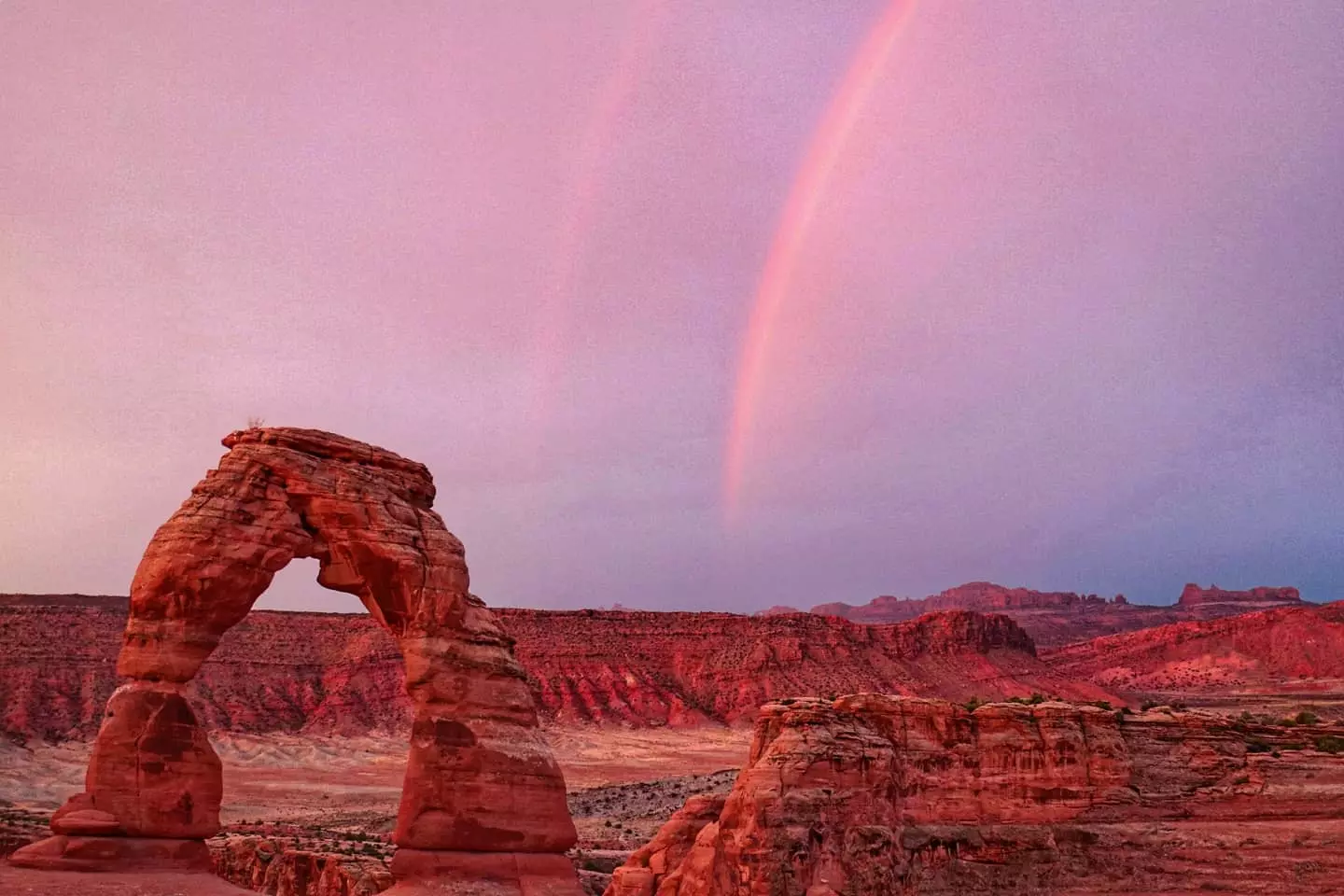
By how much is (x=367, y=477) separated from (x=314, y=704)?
236ft

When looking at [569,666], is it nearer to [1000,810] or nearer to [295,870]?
[295,870]

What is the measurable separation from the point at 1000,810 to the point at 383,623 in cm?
1084

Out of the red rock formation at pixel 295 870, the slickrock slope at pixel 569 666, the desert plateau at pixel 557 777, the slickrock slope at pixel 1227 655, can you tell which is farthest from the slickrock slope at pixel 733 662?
the desert plateau at pixel 557 777

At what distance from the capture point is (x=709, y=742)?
82.6 m

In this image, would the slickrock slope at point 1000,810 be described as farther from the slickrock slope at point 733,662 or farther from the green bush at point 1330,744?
the slickrock slope at point 733,662

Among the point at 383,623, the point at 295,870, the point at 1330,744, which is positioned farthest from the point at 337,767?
the point at 1330,744

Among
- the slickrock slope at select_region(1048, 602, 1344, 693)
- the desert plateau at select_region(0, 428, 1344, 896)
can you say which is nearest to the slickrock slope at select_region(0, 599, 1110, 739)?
the slickrock slope at select_region(1048, 602, 1344, 693)

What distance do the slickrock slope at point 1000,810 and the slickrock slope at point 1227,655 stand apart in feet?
304

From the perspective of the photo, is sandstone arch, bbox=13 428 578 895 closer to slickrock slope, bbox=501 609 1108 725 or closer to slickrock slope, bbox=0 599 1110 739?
slickrock slope, bbox=0 599 1110 739

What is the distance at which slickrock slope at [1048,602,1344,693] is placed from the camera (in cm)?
11150

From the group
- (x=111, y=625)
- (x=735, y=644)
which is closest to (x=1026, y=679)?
(x=735, y=644)

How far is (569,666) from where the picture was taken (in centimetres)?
9531

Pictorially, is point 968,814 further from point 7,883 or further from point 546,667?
point 546,667

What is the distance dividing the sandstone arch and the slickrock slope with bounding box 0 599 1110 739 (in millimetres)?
60255
